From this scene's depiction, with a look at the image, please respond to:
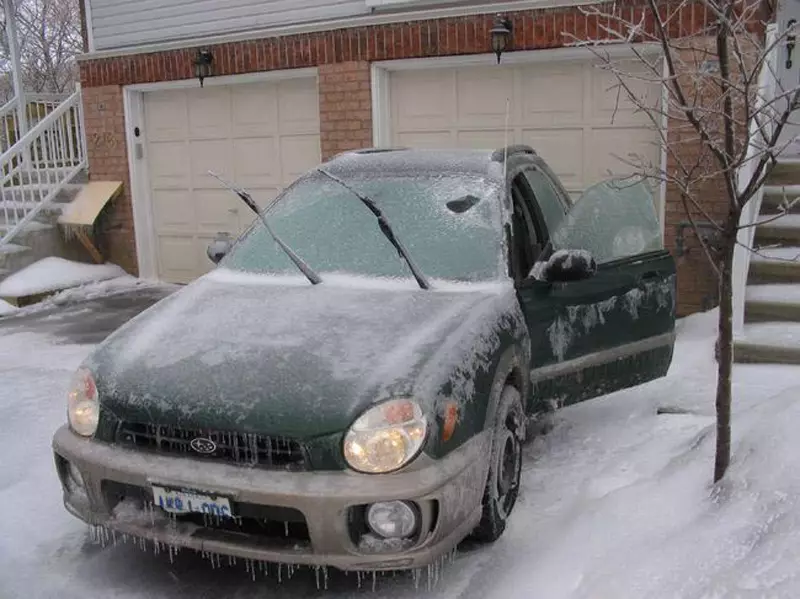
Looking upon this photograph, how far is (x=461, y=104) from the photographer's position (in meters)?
8.38

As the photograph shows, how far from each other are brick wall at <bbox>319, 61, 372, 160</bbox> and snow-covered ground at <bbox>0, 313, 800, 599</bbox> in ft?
16.0

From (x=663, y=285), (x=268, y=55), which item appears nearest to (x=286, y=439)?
(x=663, y=285)

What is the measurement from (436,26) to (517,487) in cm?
557

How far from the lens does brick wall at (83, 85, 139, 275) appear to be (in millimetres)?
10500

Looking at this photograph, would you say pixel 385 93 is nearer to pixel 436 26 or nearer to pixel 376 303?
pixel 436 26

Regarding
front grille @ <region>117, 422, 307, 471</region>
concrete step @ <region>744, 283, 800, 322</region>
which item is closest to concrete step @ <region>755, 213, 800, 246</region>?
concrete step @ <region>744, 283, 800, 322</region>

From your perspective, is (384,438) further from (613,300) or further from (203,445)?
(613,300)

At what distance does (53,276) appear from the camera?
1020 cm

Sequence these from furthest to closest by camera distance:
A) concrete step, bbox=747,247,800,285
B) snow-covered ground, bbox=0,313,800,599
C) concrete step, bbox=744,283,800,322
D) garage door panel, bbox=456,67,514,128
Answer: garage door panel, bbox=456,67,514,128
concrete step, bbox=747,247,800,285
concrete step, bbox=744,283,800,322
snow-covered ground, bbox=0,313,800,599

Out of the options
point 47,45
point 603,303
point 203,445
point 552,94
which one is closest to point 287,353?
point 203,445

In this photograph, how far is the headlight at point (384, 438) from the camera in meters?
2.90

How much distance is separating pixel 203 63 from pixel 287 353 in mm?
7189

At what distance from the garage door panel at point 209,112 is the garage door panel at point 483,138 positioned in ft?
10.1

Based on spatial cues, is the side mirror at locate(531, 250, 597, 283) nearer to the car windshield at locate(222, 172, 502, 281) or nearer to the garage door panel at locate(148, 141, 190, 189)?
the car windshield at locate(222, 172, 502, 281)
